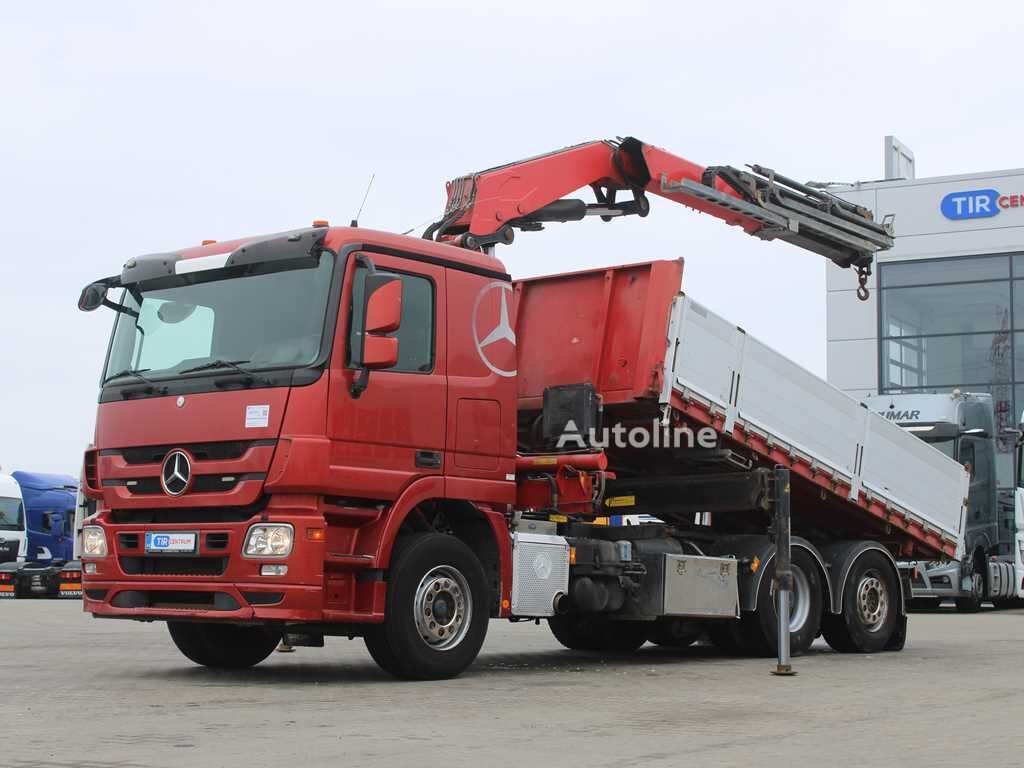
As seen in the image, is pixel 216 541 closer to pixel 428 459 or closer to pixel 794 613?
pixel 428 459

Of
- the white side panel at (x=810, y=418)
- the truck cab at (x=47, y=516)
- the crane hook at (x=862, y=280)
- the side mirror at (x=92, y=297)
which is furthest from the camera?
the truck cab at (x=47, y=516)

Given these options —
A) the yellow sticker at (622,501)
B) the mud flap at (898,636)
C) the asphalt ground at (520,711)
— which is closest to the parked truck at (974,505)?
the mud flap at (898,636)

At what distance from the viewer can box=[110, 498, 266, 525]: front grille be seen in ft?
33.7

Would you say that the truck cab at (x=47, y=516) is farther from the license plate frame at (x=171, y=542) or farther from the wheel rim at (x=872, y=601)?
the license plate frame at (x=171, y=542)

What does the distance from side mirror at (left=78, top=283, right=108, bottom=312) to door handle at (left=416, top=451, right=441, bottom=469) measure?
2.68 m

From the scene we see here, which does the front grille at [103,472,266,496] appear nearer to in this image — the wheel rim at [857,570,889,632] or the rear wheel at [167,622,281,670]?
the rear wheel at [167,622,281,670]

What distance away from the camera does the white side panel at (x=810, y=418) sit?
12.8 meters

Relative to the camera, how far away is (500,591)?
37.3 ft

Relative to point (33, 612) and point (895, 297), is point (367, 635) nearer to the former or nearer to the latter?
point (33, 612)

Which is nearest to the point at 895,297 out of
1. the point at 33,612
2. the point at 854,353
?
the point at 854,353

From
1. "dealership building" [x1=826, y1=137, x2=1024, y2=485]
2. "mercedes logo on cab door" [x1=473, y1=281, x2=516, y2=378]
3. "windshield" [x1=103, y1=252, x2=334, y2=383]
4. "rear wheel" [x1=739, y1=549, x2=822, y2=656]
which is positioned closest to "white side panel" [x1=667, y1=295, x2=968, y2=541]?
"rear wheel" [x1=739, y1=549, x2=822, y2=656]

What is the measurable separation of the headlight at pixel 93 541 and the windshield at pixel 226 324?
111 cm

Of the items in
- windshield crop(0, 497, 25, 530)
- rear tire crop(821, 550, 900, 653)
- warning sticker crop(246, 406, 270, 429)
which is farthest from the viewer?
windshield crop(0, 497, 25, 530)

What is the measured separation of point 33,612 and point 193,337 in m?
15.4
